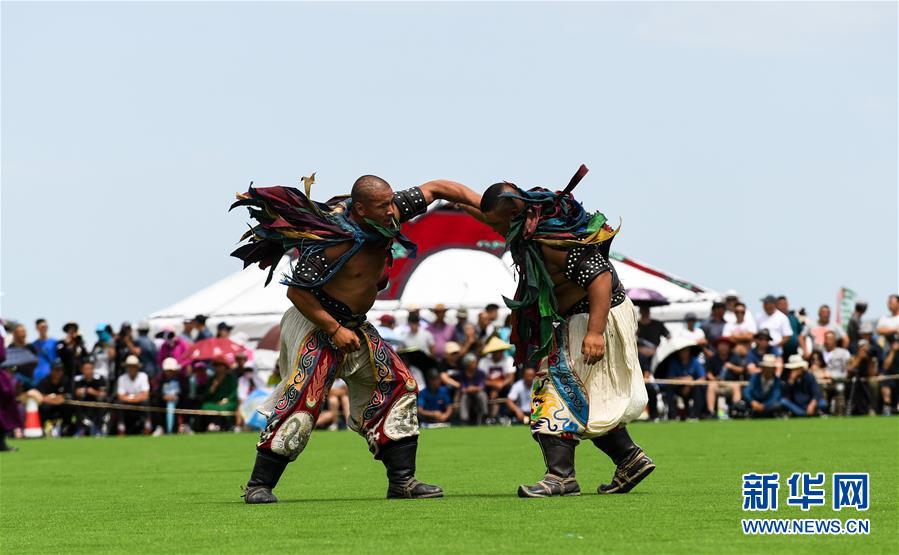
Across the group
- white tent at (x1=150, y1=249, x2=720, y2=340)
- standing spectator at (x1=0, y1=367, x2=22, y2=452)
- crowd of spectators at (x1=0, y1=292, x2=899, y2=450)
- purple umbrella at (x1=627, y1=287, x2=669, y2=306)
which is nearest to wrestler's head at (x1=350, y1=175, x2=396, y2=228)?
standing spectator at (x1=0, y1=367, x2=22, y2=452)

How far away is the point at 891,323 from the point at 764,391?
8.05 feet

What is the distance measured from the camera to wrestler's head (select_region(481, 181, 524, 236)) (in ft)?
29.1

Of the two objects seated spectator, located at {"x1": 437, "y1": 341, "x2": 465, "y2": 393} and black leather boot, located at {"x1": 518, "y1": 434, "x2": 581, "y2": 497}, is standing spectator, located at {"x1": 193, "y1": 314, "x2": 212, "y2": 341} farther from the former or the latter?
black leather boot, located at {"x1": 518, "y1": 434, "x2": 581, "y2": 497}

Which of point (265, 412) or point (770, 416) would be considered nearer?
point (265, 412)

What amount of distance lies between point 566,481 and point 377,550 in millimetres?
2705

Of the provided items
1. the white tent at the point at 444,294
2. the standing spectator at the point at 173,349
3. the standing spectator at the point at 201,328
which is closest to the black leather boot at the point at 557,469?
the standing spectator at the point at 173,349

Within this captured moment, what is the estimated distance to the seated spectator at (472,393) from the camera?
965 inches

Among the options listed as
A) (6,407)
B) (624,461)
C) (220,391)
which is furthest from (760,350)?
(624,461)

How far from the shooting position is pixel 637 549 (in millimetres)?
6098

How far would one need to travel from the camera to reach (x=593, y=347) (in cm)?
875

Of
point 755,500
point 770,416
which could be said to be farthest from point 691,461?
point 770,416

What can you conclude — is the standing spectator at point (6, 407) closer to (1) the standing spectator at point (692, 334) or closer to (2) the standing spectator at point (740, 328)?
(1) the standing spectator at point (692, 334)

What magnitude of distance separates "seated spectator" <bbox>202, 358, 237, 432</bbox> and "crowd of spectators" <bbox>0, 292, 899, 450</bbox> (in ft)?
0.05

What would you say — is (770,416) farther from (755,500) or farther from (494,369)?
(755,500)
